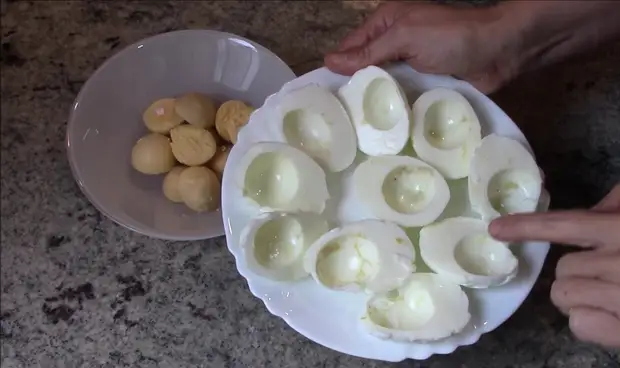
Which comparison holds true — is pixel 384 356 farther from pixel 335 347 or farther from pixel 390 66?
pixel 390 66

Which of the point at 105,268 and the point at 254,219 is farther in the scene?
the point at 105,268

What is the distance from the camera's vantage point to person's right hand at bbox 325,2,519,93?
0.86m

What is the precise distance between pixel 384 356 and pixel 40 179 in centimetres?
57

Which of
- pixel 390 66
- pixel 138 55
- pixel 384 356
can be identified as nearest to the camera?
pixel 384 356

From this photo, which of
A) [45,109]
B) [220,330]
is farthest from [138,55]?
[220,330]

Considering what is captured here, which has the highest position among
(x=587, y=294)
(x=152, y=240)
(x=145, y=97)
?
(x=587, y=294)

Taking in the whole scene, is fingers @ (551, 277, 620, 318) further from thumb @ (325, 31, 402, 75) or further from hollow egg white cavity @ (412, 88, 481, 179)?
thumb @ (325, 31, 402, 75)

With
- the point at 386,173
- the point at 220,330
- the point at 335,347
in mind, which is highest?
the point at 386,173

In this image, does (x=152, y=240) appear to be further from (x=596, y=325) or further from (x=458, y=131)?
(x=596, y=325)

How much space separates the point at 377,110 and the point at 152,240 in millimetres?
364

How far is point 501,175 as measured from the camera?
82 cm

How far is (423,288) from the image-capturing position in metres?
0.79

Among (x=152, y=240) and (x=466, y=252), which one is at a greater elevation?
(x=466, y=252)

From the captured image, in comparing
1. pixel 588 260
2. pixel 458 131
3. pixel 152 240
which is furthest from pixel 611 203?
pixel 152 240
